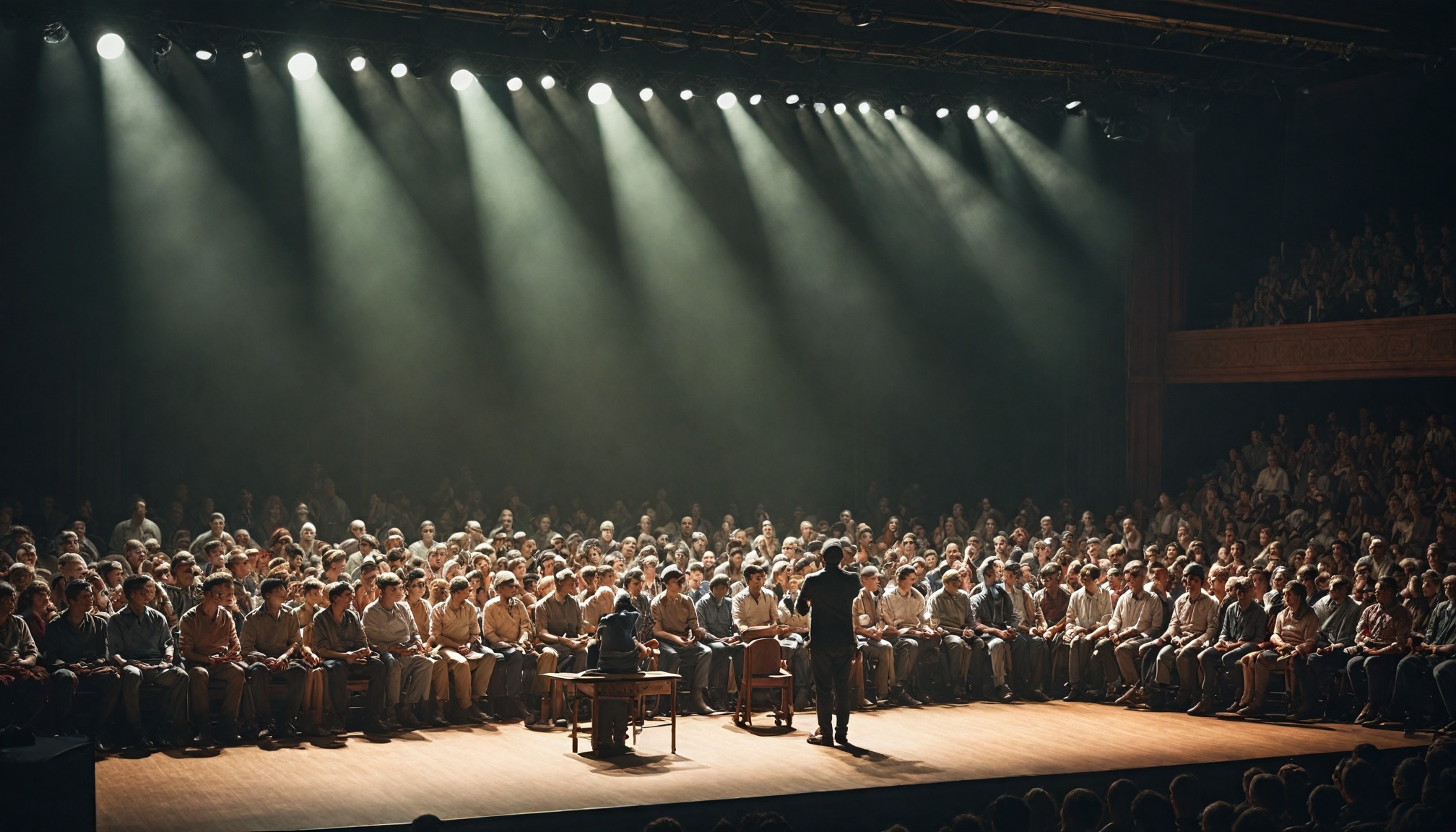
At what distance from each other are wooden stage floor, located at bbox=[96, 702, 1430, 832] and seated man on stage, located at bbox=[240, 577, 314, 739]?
1.11ft

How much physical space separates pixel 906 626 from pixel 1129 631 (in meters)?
1.84

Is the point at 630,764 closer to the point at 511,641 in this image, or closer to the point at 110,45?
the point at 511,641

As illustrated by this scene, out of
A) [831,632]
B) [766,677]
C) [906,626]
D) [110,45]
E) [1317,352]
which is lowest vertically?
[766,677]

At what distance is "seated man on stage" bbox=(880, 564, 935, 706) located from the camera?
10852 millimetres

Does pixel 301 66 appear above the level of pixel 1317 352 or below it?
above

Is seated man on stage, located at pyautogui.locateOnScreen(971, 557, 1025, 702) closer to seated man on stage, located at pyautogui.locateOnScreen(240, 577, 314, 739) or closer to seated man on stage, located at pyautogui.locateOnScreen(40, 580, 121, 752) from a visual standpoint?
seated man on stage, located at pyautogui.locateOnScreen(240, 577, 314, 739)

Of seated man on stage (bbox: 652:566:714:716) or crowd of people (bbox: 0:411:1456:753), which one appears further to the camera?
seated man on stage (bbox: 652:566:714:716)

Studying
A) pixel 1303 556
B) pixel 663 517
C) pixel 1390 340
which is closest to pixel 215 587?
pixel 663 517

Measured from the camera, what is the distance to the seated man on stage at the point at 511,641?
9.91 m

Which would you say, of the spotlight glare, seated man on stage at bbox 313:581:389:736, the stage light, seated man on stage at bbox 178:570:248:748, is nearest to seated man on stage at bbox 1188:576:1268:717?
seated man on stage at bbox 313:581:389:736

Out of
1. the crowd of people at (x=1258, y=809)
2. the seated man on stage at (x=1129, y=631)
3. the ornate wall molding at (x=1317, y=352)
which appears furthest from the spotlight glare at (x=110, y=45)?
the ornate wall molding at (x=1317, y=352)

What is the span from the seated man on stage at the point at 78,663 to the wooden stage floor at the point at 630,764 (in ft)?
1.39

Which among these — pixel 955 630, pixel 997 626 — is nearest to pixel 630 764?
pixel 955 630

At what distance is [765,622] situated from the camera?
35.7 feet
